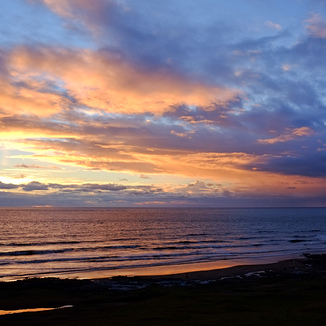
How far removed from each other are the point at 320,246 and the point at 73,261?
5125cm

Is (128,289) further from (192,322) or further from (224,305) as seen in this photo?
(192,322)

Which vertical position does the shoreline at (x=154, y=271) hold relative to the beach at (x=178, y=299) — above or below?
below

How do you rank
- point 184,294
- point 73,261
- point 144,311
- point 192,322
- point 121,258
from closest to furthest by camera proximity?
point 192,322 → point 144,311 → point 184,294 → point 73,261 → point 121,258

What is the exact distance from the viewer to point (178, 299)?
81.7ft

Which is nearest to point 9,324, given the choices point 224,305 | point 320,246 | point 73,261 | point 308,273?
point 224,305

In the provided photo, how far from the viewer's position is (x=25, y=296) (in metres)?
28.2

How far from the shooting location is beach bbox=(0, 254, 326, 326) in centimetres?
1884

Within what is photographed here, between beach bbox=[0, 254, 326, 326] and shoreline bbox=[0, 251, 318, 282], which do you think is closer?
beach bbox=[0, 254, 326, 326]

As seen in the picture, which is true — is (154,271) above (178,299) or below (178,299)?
below

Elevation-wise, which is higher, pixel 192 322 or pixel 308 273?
pixel 192 322

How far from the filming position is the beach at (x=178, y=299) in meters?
18.8

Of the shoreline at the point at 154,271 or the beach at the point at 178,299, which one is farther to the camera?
the shoreline at the point at 154,271

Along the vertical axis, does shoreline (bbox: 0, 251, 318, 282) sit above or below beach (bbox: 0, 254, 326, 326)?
below

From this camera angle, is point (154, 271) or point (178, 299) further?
point (154, 271)
